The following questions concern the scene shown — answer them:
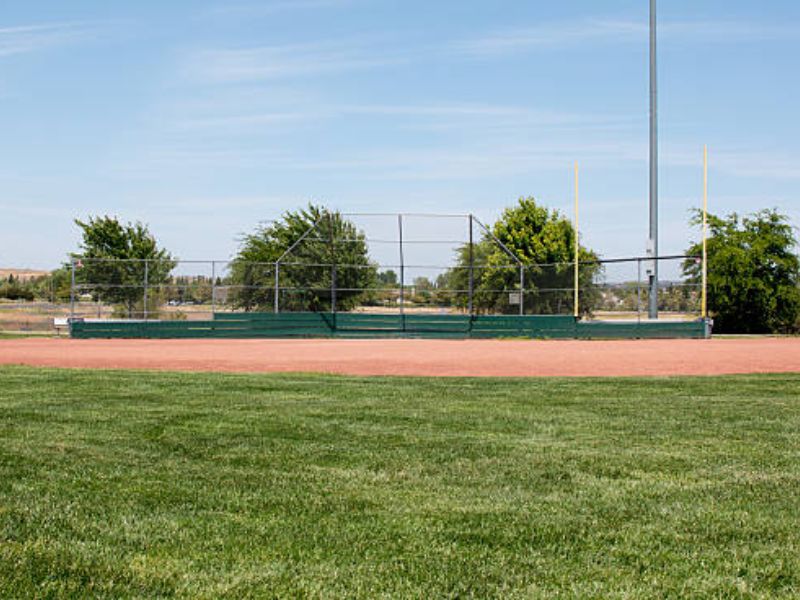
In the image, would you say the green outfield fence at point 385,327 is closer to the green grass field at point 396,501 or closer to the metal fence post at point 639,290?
the metal fence post at point 639,290

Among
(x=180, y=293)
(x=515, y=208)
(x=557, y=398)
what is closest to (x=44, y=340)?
(x=180, y=293)

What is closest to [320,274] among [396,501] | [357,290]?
[357,290]

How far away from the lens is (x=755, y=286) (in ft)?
117

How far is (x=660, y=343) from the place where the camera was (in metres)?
27.8

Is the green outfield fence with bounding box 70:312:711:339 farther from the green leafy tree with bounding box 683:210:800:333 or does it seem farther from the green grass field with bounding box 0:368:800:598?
the green grass field with bounding box 0:368:800:598

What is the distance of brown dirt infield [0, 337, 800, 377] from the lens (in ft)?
58.6

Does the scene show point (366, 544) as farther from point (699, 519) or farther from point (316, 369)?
point (316, 369)

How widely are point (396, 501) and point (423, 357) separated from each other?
649 inches

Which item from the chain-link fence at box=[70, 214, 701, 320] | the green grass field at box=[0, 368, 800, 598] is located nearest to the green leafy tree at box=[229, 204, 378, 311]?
the chain-link fence at box=[70, 214, 701, 320]

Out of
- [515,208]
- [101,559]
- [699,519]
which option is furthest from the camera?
[515,208]

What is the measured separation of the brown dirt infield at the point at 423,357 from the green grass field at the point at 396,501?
24.4ft

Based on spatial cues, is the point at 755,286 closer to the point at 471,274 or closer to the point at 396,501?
the point at 471,274

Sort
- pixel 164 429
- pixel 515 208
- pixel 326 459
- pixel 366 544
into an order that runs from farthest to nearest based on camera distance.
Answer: pixel 515 208 → pixel 164 429 → pixel 326 459 → pixel 366 544

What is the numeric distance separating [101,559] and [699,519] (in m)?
3.22
